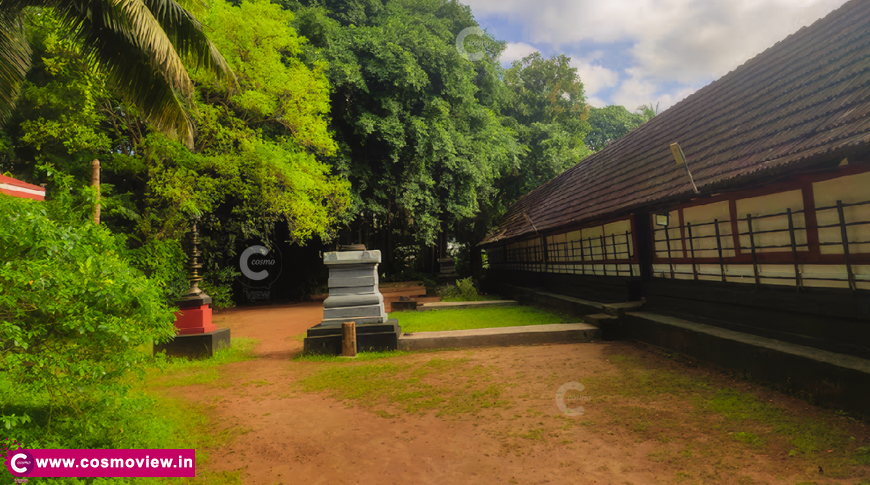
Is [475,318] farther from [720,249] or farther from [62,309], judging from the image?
[62,309]

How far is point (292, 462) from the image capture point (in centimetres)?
350

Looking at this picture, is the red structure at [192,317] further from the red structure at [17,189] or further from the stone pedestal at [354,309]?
the red structure at [17,189]

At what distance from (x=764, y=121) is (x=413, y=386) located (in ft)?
19.0

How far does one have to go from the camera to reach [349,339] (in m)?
7.32

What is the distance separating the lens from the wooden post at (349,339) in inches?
288

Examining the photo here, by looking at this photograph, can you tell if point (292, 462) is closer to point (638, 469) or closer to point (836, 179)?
point (638, 469)

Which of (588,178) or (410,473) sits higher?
(588,178)

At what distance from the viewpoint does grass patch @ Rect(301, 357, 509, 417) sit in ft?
15.4

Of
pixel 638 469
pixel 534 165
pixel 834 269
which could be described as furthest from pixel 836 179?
pixel 534 165

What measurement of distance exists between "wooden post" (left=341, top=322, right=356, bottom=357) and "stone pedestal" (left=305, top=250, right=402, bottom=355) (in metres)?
0.23

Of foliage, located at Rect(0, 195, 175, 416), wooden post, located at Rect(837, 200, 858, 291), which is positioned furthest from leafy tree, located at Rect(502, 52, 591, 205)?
foliage, located at Rect(0, 195, 175, 416)

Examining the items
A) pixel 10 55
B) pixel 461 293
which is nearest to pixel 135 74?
pixel 10 55

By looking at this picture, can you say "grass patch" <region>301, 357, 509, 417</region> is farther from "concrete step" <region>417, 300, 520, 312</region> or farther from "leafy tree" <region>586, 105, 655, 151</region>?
"leafy tree" <region>586, 105, 655, 151</region>

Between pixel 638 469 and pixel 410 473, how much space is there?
67.4 inches
